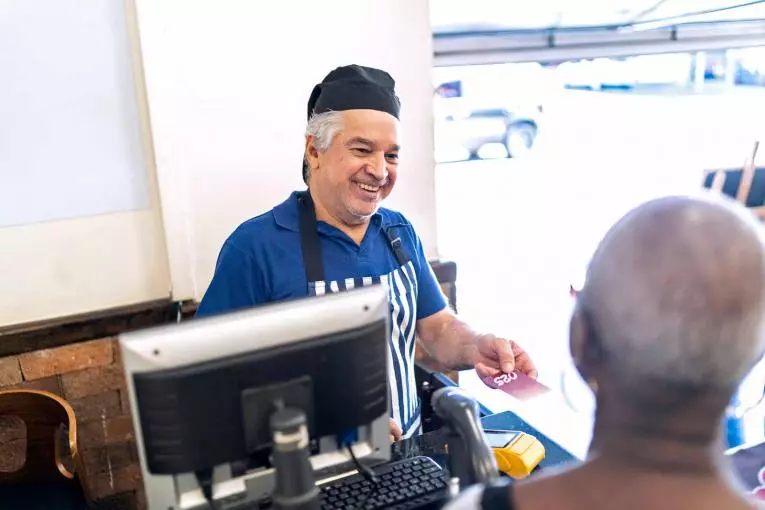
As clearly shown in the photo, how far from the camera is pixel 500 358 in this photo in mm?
1515

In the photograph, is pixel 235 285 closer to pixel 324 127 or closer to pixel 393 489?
pixel 324 127

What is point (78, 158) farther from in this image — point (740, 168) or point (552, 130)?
point (552, 130)

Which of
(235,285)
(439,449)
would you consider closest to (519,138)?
(235,285)

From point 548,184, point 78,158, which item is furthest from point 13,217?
point 548,184

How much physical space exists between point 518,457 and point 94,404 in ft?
4.65

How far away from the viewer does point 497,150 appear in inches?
307

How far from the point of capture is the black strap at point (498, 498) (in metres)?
0.70

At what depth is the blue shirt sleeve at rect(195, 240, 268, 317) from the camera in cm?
154

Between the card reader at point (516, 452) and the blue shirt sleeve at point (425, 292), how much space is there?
46cm

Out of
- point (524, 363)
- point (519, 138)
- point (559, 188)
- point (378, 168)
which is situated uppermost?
point (378, 168)

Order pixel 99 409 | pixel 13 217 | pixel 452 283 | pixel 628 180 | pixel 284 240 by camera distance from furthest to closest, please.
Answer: pixel 628 180
pixel 452 283
pixel 99 409
pixel 13 217
pixel 284 240

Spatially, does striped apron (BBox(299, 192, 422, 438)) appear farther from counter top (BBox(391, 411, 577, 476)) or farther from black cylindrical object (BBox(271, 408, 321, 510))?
black cylindrical object (BBox(271, 408, 321, 510))

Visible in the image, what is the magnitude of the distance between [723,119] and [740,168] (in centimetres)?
271

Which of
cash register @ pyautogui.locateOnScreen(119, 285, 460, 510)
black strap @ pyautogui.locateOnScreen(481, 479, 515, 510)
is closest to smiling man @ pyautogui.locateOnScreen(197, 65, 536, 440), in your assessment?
cash register @ pyautogui.locateOnScreen(119, 285, 460, 510)
